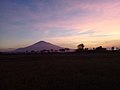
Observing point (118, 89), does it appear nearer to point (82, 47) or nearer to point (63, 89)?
point (63, 89)

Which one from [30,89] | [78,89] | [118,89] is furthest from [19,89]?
[118,89]

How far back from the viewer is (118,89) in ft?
38.7

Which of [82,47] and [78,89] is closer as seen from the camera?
[78,89]

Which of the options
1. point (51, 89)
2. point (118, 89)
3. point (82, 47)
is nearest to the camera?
point (118, 89)

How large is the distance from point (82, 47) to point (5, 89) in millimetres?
185582

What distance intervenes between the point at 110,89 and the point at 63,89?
109 inches

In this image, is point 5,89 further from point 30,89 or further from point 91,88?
point 91,88

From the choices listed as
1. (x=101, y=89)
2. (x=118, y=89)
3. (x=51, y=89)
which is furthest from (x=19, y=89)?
(x=118, y=89)

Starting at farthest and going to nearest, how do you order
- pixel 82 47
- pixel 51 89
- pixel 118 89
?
pixel 82 47, pixel 51 89, pixel 118 89

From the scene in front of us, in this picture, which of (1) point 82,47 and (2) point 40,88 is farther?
(1) point 82,47

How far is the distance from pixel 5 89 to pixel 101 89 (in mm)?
5985

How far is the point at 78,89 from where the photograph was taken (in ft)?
40.6

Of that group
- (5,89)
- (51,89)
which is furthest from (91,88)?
(5,89)

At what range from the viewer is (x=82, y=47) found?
19700cm
